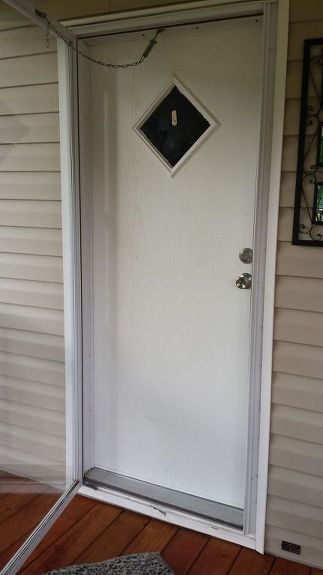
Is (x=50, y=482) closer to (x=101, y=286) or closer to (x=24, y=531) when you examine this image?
(x=24, y=531)

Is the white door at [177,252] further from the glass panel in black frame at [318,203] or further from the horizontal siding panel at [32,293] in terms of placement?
the glass panel in black frame at [318,203]

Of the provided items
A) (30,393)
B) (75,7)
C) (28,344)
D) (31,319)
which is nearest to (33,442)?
(30,393)

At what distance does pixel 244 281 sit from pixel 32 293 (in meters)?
0.98

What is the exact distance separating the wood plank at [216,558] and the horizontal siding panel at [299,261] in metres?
1.17

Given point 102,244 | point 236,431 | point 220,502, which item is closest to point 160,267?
point 102,244

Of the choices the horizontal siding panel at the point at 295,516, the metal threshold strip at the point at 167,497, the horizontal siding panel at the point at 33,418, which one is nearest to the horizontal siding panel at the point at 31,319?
the horizontal siding panel at the point at 33,418

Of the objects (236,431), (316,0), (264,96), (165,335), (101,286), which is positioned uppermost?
(316,0)

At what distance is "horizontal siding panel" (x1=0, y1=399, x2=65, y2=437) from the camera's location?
2.39 m

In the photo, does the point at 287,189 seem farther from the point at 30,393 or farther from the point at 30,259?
the point at 30,393

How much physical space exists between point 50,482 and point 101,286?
983 mm

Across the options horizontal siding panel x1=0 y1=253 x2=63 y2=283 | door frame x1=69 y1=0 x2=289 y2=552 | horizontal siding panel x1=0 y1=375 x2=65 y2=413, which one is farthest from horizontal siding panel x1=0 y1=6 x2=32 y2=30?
horizontal siding panel x1=0 y1=375 x2=65 y2=413

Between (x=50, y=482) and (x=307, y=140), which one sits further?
(x=50, y=482)

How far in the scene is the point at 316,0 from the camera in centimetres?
165

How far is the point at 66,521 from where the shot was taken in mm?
2238
